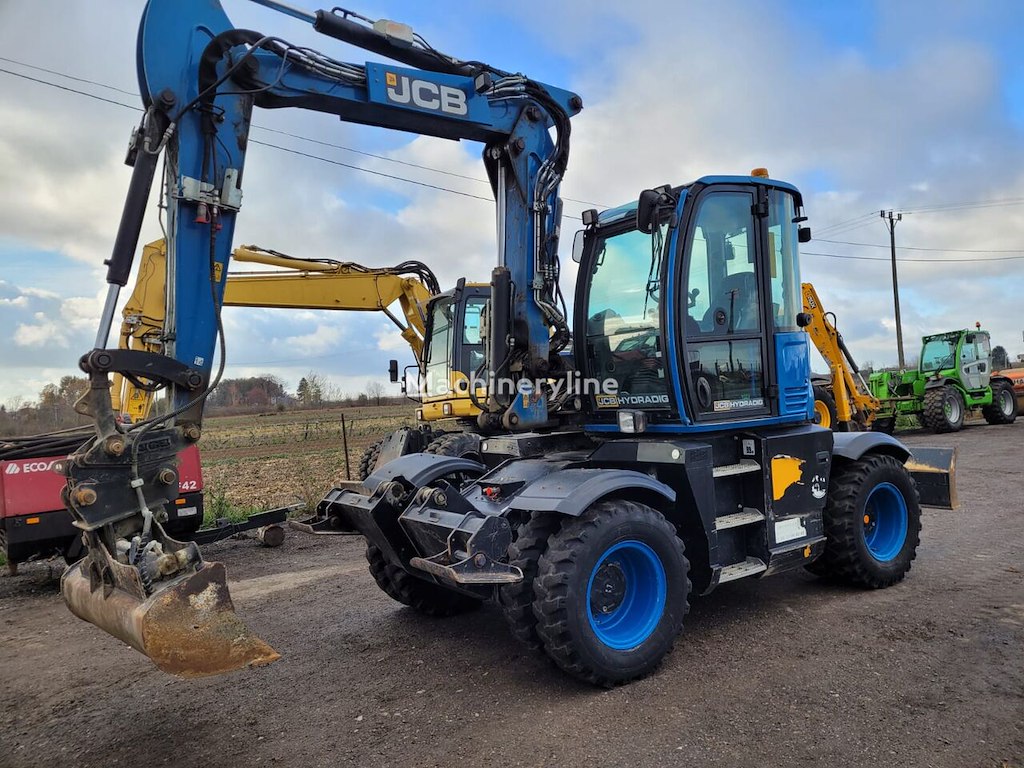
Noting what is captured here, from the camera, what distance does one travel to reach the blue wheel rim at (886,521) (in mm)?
5938

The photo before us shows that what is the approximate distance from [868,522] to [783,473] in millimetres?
1358

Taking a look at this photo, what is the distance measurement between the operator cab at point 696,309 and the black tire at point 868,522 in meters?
0.72

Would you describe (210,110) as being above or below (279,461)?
above

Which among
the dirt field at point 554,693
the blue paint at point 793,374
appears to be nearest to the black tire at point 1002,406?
the dirt field at point 554,693

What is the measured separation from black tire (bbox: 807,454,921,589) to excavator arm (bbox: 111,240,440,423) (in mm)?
6810

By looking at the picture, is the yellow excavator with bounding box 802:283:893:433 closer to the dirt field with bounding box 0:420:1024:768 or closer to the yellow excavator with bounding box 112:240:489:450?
the yellow excavator with bounding box 112:240:489:450

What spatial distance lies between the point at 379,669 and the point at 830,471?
3.78 m

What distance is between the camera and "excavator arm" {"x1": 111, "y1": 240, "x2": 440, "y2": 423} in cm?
793

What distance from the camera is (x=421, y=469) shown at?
196 inches

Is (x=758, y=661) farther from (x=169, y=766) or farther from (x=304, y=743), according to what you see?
(x=169, y=766)

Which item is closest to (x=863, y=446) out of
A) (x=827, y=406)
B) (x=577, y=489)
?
(x=577, y=489)

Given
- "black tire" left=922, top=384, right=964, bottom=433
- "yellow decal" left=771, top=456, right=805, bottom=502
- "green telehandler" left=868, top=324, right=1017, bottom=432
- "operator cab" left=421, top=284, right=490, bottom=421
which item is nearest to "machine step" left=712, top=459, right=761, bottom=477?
"yellow decal" left=771, top=456, right=805, bottom=502

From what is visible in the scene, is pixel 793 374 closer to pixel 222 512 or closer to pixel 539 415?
pixel 539 415

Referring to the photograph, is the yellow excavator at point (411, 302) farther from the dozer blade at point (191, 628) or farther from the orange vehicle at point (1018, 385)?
the orange vehicle at point (1018, 385)
